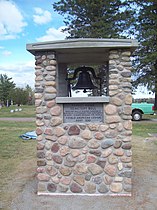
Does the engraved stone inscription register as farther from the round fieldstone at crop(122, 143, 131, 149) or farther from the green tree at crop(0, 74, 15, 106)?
the green tree at crop(0, 74, 15, 106)

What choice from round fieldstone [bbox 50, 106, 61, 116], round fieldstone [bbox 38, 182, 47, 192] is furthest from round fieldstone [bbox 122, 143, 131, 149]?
round fieldstone [bbox 38, 182, 47, 192]

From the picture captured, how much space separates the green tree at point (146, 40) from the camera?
709 inches

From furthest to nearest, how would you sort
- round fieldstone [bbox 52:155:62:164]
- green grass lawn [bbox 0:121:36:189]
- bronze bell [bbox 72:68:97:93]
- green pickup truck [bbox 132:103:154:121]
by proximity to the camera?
green pickup truck [bbox 132:103:154:121] < green grass lawn [bbox 0:121:36:189] < bronze bell [bbox 72:68:97:93] < round fieldstone [bbox 52:155:62:164]

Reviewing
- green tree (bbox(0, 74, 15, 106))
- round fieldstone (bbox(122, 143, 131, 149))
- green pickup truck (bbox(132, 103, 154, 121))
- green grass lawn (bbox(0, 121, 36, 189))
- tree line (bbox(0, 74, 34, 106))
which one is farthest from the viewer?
green tree (bbox(0, 74, 15, 106))

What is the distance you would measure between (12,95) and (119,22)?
2963cm

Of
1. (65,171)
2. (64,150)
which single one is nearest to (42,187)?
(65,171)

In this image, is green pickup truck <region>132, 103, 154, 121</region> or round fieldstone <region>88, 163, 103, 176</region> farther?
green pickup truck <region>132, 103, 154, 121</region>

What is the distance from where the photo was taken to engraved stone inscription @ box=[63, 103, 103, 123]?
13.4 ft

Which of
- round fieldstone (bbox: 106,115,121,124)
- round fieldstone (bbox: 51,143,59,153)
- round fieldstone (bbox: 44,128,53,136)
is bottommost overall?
round fieldstone (bbox: 51,143,59,153)

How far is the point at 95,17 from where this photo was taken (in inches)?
714

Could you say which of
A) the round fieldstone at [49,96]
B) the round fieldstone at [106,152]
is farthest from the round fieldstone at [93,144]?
the round fieldstone at [49,96]

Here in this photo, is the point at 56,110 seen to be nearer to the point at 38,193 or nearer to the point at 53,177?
the point at 53,177

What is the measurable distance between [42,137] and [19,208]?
1.08m

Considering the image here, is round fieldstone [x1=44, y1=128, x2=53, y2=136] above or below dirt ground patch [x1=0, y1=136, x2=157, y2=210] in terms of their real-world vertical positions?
above
